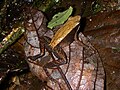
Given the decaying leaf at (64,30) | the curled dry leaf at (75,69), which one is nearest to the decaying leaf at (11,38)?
the curled dry leaf at (75,69)

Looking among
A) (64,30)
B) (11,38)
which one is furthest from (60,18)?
(11,38)

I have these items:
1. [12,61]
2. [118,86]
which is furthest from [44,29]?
[118,86]

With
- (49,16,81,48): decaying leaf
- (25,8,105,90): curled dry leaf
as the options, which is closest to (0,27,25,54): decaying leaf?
(25,8,105,90): curled dry leaf

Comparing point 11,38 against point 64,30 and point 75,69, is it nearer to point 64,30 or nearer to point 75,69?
point 64,30

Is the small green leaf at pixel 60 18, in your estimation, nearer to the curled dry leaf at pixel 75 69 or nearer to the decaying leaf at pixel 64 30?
the decaying leaf at pixel 64 30

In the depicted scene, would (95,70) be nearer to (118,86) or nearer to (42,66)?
(118,86)

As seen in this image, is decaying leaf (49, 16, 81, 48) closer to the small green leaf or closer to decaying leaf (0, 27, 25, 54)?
the small green leaf
